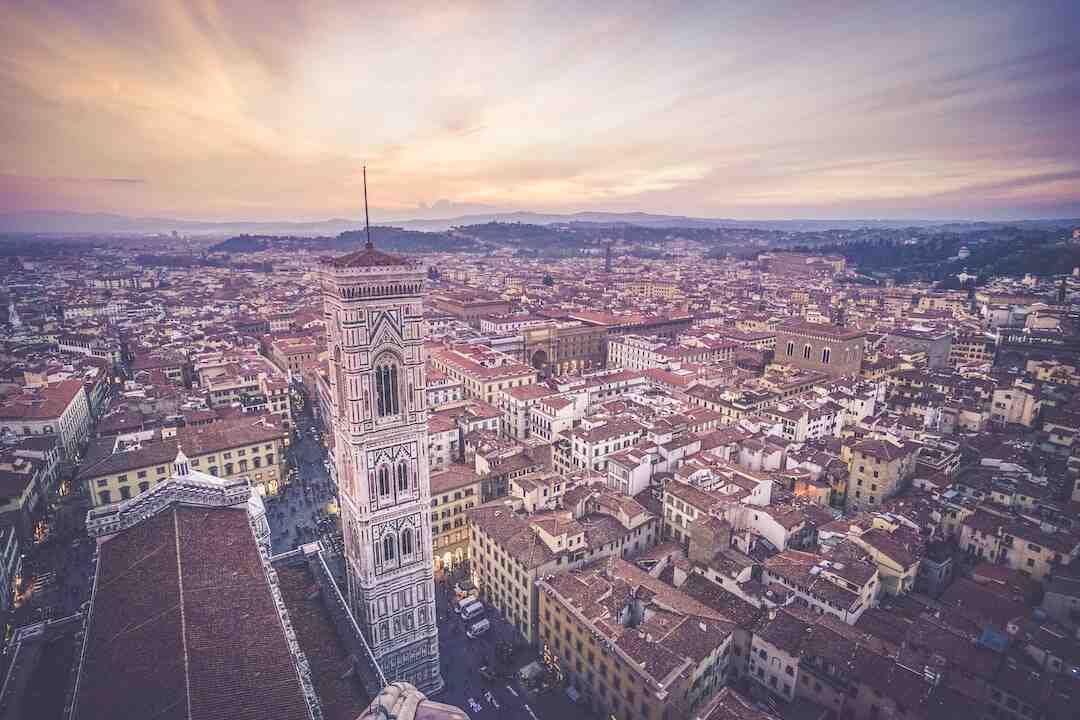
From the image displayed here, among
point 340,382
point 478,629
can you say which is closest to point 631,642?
point 478,629

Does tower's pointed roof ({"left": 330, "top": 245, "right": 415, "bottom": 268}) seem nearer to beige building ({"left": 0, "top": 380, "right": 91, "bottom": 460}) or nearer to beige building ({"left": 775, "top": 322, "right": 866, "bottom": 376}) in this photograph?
beige building ({"left": 0, "top": 380, "right": 91, "bottom": 460})

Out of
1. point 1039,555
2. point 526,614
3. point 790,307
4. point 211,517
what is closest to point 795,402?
point 1039,555

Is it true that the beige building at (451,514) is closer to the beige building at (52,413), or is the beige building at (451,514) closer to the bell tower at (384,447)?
the bell tower at (384,447)

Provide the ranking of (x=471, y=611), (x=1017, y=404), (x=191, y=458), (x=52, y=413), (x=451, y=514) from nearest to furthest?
(x=471, y=611)
(x=451, y=514)
(x=191, y=458)
(x=52, y=413)
(x=1017, y=404)

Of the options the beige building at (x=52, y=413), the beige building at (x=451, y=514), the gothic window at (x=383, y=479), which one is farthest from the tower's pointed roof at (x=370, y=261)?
the beige building at (x=52, y=413)

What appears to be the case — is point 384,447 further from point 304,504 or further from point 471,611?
point 304,504

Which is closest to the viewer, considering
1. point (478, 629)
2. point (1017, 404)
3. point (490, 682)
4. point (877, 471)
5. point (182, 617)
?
point (182, 617)

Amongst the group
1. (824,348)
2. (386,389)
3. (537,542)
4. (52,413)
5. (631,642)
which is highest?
(386,389)
